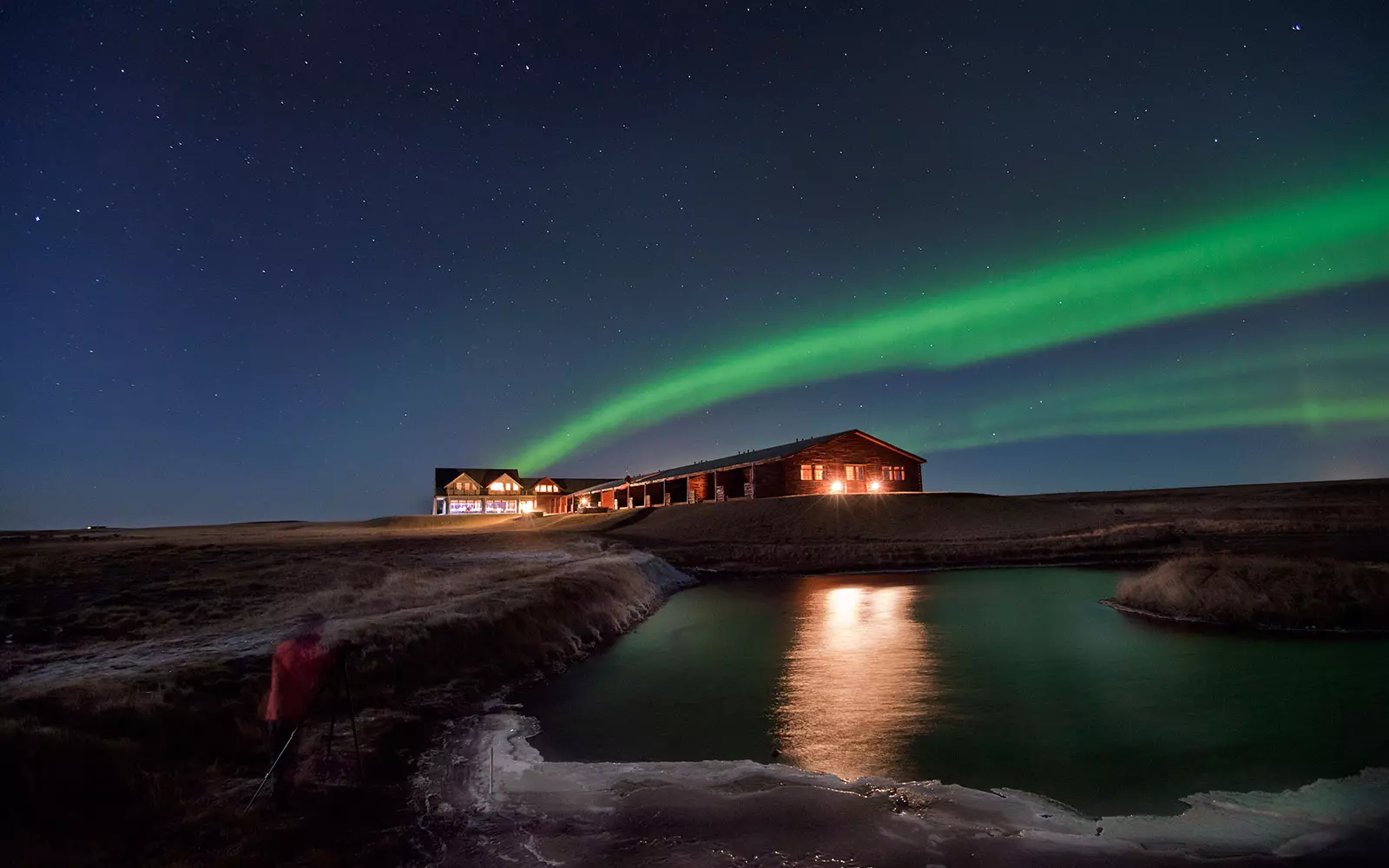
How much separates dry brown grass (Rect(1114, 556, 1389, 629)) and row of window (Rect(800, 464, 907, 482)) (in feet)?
128

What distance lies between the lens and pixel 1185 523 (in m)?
52.3

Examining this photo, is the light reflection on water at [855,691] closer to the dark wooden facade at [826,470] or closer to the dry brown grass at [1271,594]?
the dry brown grass at [1271,594]

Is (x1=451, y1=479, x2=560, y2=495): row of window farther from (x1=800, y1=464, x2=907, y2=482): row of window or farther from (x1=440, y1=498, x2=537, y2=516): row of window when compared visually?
(x1=800, y1=464, x2=907, y2=482): row of window

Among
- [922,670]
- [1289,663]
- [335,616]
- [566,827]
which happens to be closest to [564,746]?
[566,827]

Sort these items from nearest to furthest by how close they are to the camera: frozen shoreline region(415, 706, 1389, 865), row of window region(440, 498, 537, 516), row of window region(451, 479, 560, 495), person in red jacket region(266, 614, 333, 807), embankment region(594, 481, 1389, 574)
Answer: frozen shoreline region(415, 706, 1389, 865) → person in red jacket region(266, 614, 333, 807) → embankment region(594, 481, 1389, 574) → row of window region(440, 498, 537, 516) → row of window region(451, 479, 560, 495)

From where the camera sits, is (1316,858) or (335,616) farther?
(335,616)

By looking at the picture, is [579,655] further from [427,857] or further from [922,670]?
[427,857]

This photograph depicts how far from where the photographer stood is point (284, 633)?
16375mm

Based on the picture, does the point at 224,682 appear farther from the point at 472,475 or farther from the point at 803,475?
the point at 472,475

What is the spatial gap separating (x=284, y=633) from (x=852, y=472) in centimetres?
5484

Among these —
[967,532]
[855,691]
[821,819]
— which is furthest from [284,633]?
[967,532]

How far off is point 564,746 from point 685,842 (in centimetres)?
446

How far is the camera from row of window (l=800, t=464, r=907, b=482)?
64.3 m

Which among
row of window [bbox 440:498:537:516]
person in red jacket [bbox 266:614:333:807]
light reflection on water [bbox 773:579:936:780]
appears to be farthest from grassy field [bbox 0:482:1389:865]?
row of window [bbox 440:498:537:516]
